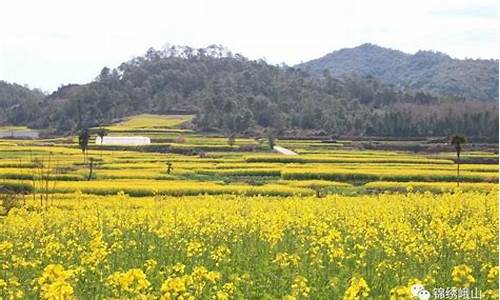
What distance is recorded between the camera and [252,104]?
98625 millimetres

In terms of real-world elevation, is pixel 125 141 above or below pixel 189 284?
below

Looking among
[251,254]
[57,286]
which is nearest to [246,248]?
[251,254]

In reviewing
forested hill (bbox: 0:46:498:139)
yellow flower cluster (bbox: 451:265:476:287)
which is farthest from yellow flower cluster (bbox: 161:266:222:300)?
forested hill (bbox: 0:46:498:139)

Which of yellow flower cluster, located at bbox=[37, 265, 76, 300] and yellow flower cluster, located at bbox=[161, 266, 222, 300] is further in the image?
yellow flower cluster, located at bbox=[161, 266, 222, 300]

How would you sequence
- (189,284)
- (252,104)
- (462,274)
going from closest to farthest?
(462,274)
(189,284)
(252,104)

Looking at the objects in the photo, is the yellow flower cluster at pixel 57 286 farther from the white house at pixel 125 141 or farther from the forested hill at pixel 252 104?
the forested hill at pixel 252 104

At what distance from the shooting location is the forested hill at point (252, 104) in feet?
277

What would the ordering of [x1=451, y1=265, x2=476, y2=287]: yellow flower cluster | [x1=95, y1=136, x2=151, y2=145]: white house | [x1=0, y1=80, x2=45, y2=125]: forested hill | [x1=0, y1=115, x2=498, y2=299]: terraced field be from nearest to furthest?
[x1=451, y1=265, x2=476, y2=287]: yellow flower cluster → [x1=0, y1=115, x2=498, y2=299]: terraced field → [x1=95, y1=136, x2=151, y2=145]: white house → [x1=0, y1=80, x2=45, y2=125]: forested hill

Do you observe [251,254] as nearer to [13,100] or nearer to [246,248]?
[246,248]

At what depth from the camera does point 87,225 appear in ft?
48.3

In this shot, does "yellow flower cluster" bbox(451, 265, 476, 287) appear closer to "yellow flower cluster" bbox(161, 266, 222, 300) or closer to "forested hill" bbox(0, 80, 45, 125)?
"yellow flower cluster" bbox(161, 266, 222, 300)

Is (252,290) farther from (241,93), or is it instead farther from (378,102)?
(378,102)

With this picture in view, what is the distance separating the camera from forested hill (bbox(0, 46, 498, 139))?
277ft

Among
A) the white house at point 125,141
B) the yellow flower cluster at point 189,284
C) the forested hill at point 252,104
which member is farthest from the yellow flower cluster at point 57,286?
the forested hill at point 252,104
